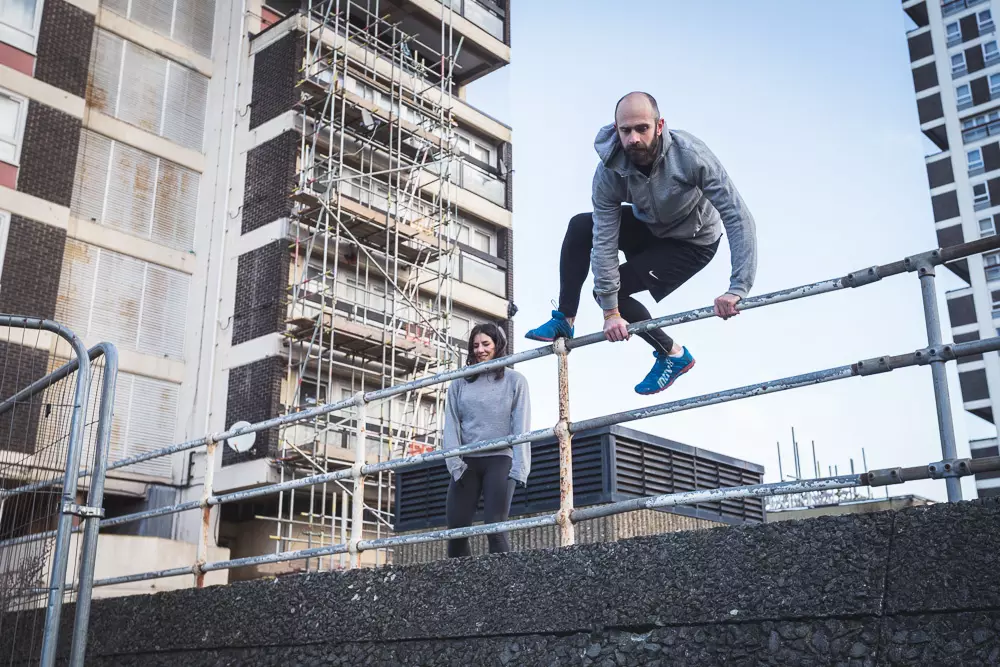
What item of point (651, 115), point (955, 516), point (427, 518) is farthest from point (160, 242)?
point (955, 516)

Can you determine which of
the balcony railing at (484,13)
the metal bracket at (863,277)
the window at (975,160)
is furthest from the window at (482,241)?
the window at (975,160)

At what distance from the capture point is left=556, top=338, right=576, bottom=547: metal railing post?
14.7ft

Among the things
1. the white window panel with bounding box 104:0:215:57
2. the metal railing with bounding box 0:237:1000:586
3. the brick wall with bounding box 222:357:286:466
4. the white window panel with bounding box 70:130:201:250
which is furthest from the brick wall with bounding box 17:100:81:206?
the metal railing with bounding box 0:237:1000:586

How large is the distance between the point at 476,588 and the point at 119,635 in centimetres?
281

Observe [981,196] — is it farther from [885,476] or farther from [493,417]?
[885,476]

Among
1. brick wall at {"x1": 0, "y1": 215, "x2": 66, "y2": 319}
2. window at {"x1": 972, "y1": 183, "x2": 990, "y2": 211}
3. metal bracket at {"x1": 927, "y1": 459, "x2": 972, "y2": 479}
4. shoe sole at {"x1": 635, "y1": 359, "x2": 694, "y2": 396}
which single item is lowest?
metal bracket at {"x1": 927, "y1": 459, "x2": 972, "y2": 479}

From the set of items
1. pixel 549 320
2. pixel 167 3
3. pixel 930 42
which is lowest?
pixel 549 320

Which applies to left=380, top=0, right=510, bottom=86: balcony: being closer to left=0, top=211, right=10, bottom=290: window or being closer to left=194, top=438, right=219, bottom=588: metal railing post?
left=0, top=211, right=10, bottom=290: window

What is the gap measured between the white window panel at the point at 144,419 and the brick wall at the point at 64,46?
284 inches

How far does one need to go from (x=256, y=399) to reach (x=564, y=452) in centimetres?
2214

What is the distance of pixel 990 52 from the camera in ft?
219

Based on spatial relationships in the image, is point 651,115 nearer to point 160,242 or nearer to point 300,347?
point 300,347

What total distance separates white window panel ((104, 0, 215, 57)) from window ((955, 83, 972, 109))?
5461 cm

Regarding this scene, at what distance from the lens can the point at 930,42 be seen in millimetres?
69688
